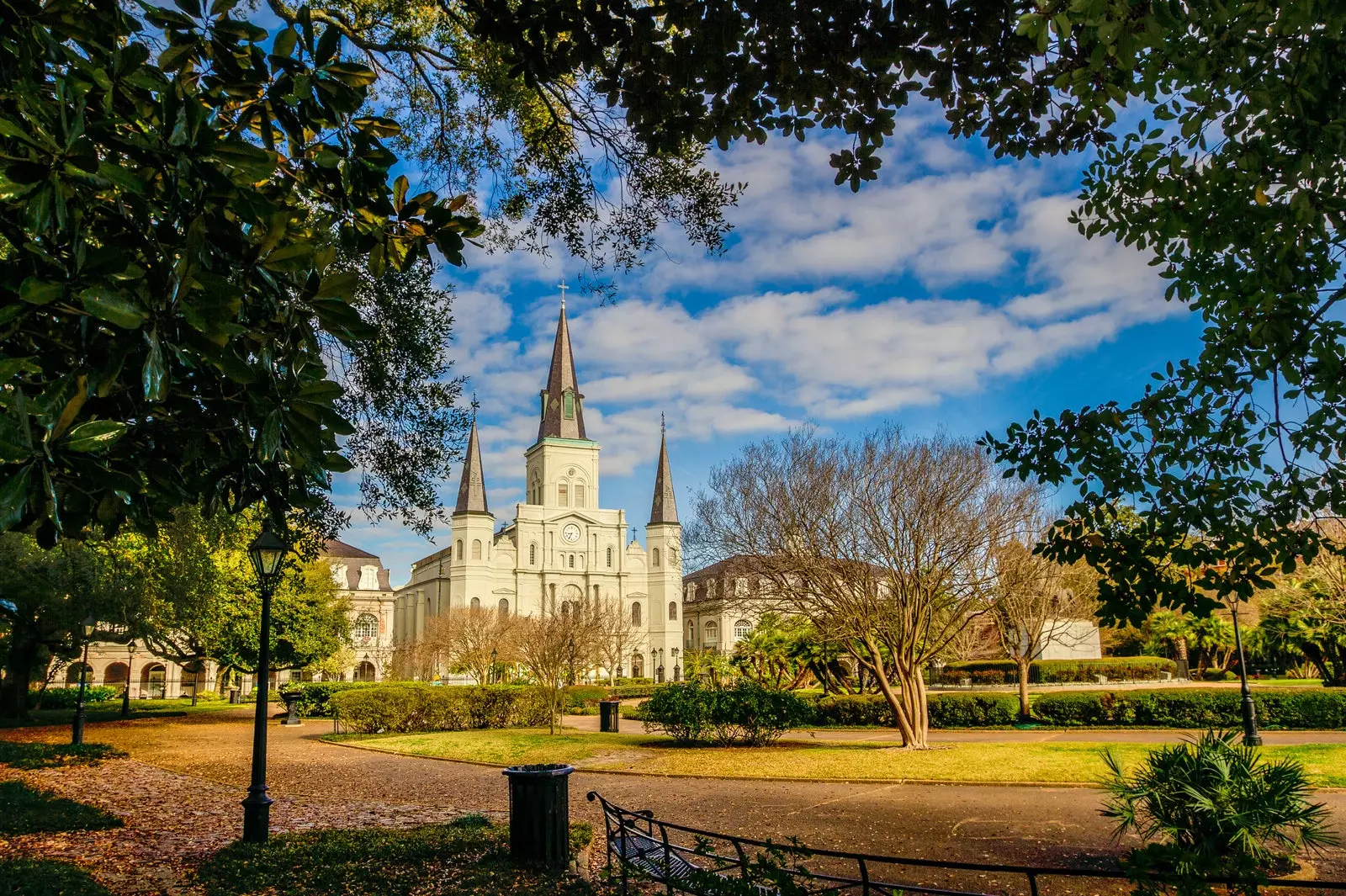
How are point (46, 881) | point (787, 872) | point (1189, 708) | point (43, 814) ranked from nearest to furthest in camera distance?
point (787, 872), point (46, 881), point (43, 814), point (1189, 708)

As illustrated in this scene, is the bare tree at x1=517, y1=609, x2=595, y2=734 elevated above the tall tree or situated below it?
below

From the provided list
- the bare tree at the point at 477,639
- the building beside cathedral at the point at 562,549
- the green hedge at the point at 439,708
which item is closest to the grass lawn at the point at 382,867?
the green hedge at the point at 439,708

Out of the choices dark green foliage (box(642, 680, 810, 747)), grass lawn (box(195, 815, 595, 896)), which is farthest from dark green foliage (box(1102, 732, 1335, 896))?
dark green foliage (box(642, 680, 810, 747))

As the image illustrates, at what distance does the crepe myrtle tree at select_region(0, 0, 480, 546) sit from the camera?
235 cm

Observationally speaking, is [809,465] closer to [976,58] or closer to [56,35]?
[976,58]

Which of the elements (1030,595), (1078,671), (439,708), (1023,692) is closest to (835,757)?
(1030,595)

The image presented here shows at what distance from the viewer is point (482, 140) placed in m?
8.79

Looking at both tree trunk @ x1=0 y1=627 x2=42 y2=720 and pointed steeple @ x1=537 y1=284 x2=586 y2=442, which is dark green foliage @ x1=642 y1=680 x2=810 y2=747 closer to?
tree trunk @ x1=0 y1=627 x2=42 y2=720

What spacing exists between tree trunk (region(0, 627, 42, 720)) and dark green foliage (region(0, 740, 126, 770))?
11.1m

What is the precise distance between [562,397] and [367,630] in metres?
28.9

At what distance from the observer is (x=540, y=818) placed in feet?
26.5

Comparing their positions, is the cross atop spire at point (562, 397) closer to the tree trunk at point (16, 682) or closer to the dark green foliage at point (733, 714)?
the tree trunk at point (16, 682)

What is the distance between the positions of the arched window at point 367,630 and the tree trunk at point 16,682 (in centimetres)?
5058

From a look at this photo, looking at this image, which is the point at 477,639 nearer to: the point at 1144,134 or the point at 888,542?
the point at 888,542
